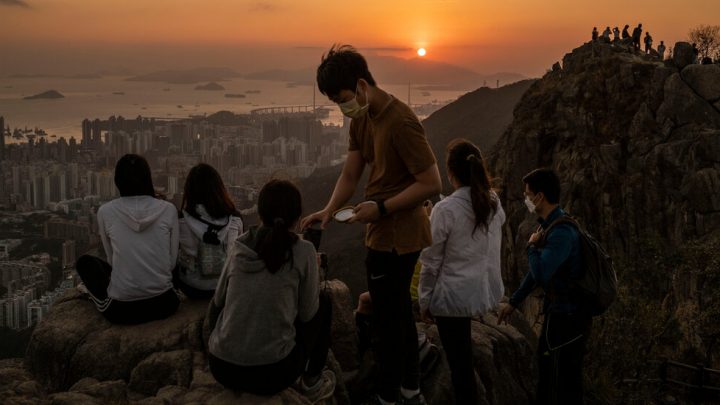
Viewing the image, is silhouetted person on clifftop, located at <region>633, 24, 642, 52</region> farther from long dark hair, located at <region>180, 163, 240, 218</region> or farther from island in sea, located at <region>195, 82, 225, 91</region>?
island in sea, located at <region>195, 82, 225, 91</region>

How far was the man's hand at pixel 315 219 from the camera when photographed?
14.1 ft

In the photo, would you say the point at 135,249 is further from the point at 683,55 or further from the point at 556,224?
the point at 683,55

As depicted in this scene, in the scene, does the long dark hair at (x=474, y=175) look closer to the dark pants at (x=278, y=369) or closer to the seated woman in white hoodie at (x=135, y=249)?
the dark pants at (x=278, y=369)

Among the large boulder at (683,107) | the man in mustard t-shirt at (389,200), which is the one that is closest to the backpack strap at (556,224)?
the man in mustard t-shirt at (389,200)

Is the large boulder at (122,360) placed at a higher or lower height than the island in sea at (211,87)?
lower

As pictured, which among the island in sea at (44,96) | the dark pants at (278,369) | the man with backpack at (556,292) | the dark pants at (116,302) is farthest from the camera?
the island in sea at (44,96)

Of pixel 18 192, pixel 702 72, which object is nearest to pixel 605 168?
pixel 702 72

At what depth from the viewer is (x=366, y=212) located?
13.3ft

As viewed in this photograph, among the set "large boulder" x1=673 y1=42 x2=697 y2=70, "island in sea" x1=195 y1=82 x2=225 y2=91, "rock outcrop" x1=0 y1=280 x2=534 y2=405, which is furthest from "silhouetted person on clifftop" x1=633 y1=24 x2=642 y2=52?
"island in sea" x1=195 y1=82 x2=225 y2=91

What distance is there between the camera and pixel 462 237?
480cm

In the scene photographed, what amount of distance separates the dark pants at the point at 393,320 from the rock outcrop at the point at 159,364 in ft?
1.85

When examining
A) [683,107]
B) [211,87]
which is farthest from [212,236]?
[211,87]

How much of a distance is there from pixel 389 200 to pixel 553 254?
1599 mm

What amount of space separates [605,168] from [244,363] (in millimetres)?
32533
